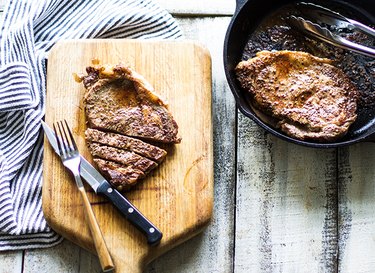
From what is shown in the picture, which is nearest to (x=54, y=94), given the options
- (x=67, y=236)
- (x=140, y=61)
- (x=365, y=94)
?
(x=140, y=61)

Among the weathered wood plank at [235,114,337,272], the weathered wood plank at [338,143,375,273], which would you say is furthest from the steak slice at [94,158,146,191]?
the weathered wood plank at [338,143,375,273]

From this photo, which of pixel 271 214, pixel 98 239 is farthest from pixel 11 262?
pixel 271 214

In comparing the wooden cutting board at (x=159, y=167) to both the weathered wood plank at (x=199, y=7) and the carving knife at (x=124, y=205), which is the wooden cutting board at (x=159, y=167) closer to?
the carving knife at (x=124, y=205)

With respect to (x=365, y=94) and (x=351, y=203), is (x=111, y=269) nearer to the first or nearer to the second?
(x=351, y=203)

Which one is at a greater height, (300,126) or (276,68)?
(276,68)

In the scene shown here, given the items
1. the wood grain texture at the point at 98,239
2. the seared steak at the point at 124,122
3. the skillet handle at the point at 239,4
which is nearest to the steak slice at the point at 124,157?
the seared steak at the point at 124,122

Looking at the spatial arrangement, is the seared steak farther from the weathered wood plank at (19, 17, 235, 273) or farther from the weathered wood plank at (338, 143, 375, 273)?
the weathered wood plank at (338, 143, 375, 273)
